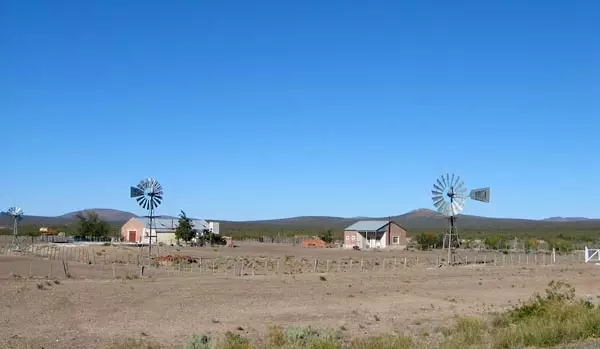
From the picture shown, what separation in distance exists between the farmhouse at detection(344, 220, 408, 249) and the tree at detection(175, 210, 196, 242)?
2366 cm

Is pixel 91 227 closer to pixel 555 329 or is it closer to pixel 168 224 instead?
pixel 168 224

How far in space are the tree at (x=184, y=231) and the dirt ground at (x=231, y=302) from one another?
54065 mm

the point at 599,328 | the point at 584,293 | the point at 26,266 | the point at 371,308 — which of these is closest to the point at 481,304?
the point at 371,308

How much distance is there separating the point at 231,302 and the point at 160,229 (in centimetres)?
8155

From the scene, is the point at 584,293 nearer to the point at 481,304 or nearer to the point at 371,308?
the point at 481,304

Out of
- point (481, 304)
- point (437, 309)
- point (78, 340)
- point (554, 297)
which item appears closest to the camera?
point (78, 340)

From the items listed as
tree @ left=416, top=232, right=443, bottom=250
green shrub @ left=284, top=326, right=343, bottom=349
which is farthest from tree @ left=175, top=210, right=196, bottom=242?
green shrub @ left=284, top=326, right=343, bottom=349

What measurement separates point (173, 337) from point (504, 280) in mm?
27841

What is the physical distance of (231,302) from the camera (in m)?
30.8

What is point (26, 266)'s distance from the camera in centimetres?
5003

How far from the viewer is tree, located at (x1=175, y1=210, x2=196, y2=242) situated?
102m

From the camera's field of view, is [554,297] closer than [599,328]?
No

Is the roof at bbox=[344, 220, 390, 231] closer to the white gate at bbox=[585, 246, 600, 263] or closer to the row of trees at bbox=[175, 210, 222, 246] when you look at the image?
the row of trees at bbox=[175, 210, 222, 246]

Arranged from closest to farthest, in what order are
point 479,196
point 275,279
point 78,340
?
1. point 78,340
2. point 275,279
3. point 479,196
